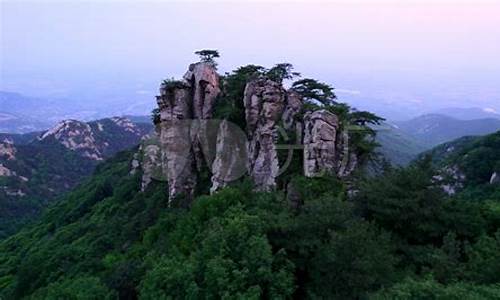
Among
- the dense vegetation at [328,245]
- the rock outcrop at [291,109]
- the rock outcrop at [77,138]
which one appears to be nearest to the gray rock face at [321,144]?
the dense vegetation at [328,245]

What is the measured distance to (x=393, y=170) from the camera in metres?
18.0

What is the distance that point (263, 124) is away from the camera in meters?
25.0

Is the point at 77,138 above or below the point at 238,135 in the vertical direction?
below

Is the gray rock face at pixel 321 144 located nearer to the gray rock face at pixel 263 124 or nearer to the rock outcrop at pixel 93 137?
the gray rock face at pixel 263 124

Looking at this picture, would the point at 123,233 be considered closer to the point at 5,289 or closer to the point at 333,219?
the point at 5,289

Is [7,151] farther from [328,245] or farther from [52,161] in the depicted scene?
[328,245]

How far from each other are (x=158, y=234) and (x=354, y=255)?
14.6 metres

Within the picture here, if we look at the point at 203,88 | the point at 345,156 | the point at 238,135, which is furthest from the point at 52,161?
the point at 345,156

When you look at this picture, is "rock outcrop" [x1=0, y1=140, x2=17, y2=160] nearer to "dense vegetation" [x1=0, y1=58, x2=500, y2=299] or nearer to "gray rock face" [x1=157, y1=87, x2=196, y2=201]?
"gray rock face" [x1=157, y1=87, x2=196, y2=201]

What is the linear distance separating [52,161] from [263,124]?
8783cm

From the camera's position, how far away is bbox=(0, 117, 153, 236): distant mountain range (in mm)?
78812

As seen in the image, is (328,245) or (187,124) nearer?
(328,245)

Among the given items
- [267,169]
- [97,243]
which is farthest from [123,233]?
[267,169]

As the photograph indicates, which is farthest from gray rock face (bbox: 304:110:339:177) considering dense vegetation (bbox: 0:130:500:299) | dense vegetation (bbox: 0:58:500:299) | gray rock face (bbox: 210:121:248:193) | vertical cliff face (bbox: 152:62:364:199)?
gray rock face (bbox: 210:121:248:193)
